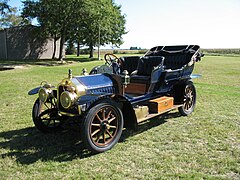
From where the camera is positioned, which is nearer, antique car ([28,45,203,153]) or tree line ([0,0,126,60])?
antique car ([28,45,203,153])

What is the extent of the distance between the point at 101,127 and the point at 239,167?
2.06 meters

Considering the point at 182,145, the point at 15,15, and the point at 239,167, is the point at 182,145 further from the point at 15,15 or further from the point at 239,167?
the point at 15,15

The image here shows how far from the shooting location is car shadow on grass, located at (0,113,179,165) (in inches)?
153

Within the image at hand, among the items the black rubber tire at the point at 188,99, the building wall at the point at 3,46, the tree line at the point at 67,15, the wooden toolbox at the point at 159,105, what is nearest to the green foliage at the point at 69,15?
the tree line at the point at 67,15

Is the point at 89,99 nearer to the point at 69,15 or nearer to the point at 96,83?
the point at 96,83

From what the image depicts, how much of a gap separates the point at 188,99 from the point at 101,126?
3047mm

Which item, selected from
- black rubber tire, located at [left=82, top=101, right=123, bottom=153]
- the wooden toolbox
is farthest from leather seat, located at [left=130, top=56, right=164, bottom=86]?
black rubber tire, located at [left=82, top=101, right=123, bottom=153]

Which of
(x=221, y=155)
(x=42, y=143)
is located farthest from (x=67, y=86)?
(x=221, y=155)

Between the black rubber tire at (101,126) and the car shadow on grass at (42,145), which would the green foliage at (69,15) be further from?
the black rubber tire at (101,126)

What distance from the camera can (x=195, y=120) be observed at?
584cm

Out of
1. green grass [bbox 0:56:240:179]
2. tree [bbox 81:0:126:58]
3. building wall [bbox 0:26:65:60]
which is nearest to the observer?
green grass [bbox 0:56:240:179]

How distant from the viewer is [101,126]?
4.02 metres

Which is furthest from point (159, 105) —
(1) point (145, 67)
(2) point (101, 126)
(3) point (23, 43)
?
(3) point (23, 43)

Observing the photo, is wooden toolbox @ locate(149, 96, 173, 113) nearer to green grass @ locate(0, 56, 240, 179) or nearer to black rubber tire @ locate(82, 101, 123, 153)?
green grass @ locate(0, 56, 240, 179)
